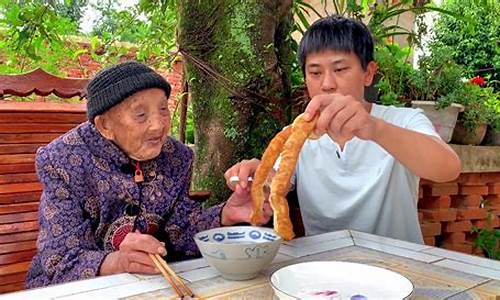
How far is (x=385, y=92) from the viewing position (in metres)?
2.24

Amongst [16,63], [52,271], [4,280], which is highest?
[16,63]

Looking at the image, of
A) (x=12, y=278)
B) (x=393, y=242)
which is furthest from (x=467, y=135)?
(x=12, y=278)

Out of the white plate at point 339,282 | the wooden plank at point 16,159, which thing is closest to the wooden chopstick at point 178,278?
the white plate at point 339,282

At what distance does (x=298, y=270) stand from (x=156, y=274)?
261 millimetres

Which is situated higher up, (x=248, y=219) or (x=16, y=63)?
(x=16, y=63)

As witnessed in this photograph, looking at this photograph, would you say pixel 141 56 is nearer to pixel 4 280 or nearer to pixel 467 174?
pixel 4 280

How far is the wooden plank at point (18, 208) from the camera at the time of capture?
153 cm

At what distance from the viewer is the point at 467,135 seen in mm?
2508

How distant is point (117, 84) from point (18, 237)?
62cm

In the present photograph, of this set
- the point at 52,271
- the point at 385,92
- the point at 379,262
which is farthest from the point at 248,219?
the point at 385,92

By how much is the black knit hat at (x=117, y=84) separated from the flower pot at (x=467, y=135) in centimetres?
170

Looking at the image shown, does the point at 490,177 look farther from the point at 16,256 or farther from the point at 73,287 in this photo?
the point at 73,287

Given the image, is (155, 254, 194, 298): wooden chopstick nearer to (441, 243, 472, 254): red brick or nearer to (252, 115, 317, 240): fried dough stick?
(252, 115, 317, 240): fried dough stick

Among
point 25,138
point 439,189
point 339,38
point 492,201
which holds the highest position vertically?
point 339,38
